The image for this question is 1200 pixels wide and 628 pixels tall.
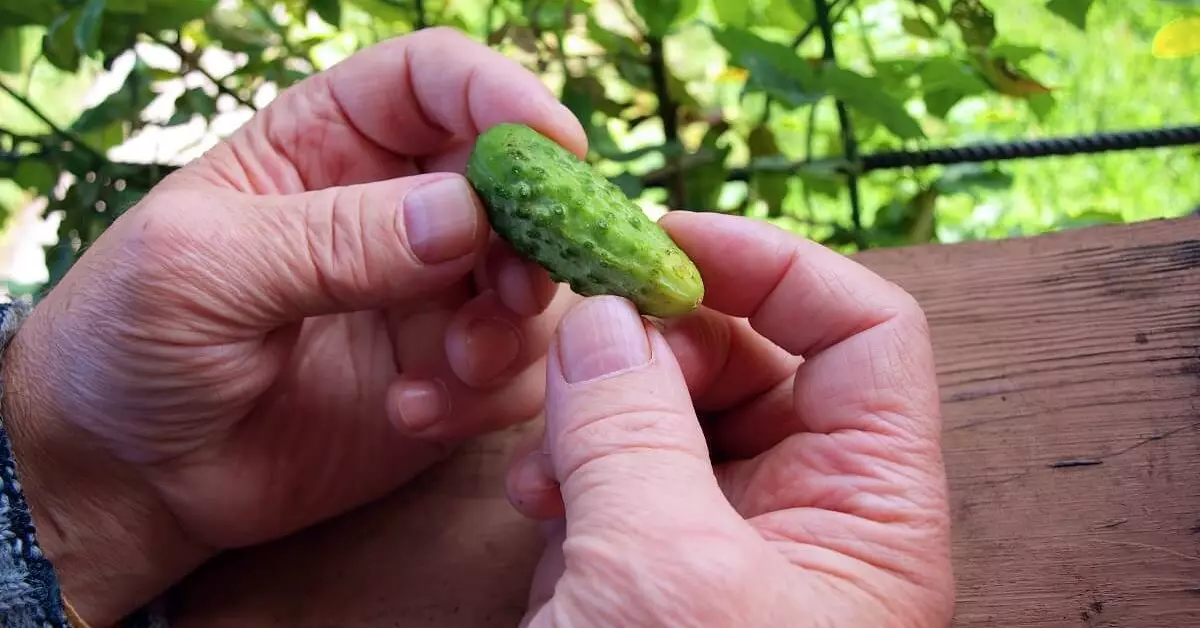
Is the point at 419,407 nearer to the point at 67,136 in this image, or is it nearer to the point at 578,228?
the point at 578,228

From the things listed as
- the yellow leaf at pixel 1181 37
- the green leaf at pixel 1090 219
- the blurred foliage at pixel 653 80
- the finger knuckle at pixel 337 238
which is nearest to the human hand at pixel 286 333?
the finger knuckle at pixel 337 238

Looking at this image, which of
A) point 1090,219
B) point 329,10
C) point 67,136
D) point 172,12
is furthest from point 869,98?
point 67,136

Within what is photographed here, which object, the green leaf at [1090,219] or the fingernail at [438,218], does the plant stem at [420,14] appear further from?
the green leaf at [1090,219]

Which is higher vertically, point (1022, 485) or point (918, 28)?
point (918, 28)

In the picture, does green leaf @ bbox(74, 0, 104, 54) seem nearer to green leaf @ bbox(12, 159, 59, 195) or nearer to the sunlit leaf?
green leaf @ bbox(12, 159, 59, 195)

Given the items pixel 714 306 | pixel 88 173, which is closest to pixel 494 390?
pixel 714 306

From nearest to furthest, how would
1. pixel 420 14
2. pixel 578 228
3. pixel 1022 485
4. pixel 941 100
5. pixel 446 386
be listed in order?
1. pixel 578 228
2. pixel 1022 485
3. pixel 446 386
4. pixel 941 100
5. pixel 420 14

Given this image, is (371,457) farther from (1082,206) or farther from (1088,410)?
(1082,206)
